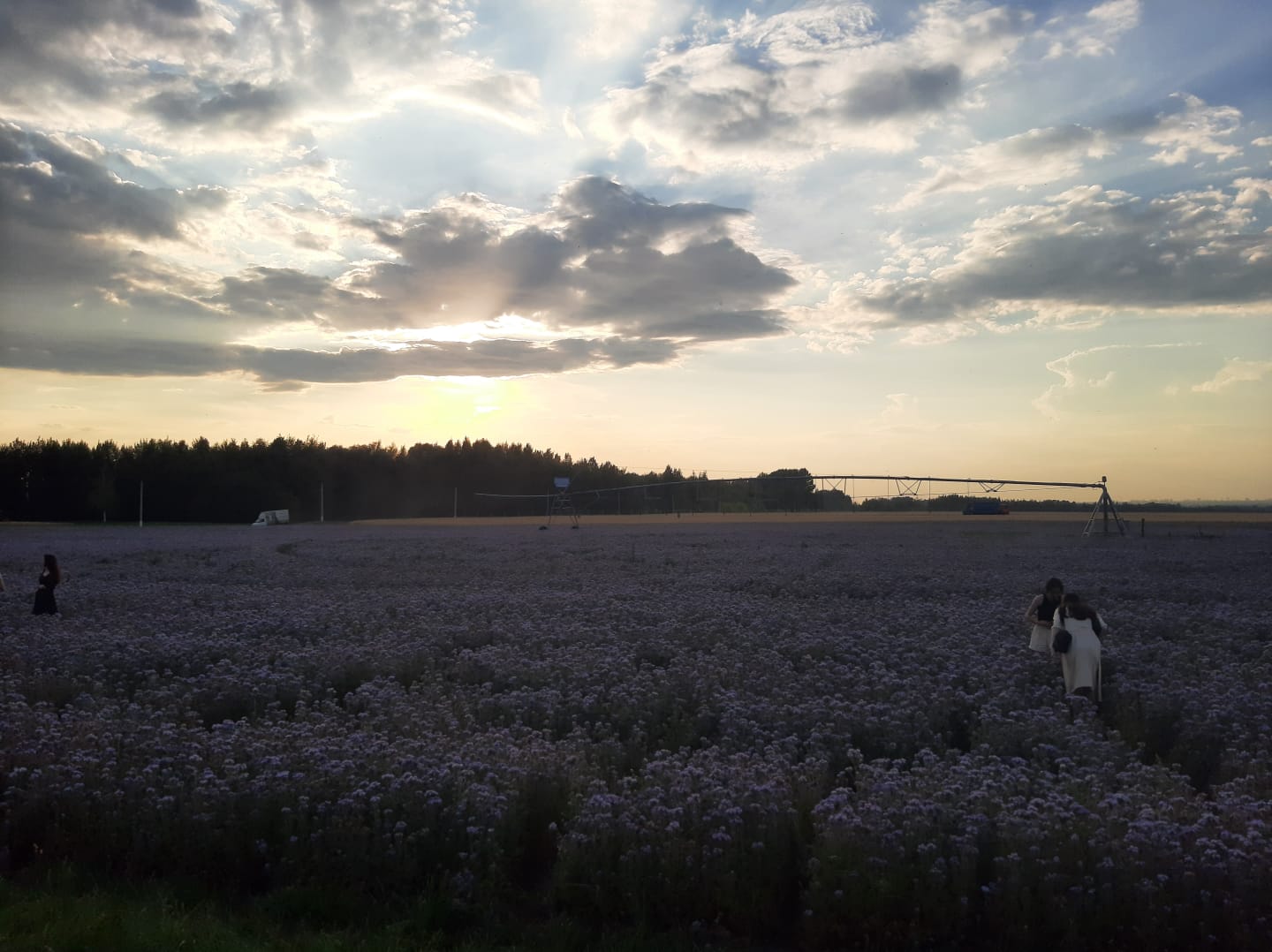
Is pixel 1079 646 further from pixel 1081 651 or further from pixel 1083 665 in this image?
pixel 1083 665

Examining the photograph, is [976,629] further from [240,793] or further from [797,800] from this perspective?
[240,793]

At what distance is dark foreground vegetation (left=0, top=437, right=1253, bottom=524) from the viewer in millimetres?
102688

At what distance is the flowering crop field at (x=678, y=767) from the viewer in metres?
6.04

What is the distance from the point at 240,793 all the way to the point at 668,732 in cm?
411

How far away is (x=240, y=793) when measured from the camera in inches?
279

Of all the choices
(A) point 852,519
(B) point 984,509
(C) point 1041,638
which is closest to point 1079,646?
(C) point 1041,638

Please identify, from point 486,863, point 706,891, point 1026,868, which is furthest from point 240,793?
point 1026,868

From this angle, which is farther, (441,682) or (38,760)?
(441,682)

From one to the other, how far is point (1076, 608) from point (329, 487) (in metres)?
115

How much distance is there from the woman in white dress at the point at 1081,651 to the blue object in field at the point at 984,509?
83.1m

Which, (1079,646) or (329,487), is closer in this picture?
(1079,646)

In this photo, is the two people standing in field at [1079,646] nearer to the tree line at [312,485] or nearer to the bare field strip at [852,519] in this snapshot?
the bare field strip at [852,519]

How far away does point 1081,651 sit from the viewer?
1164 cm

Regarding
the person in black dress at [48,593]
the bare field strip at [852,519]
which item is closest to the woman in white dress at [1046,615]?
the person in black dress at [48,593]
